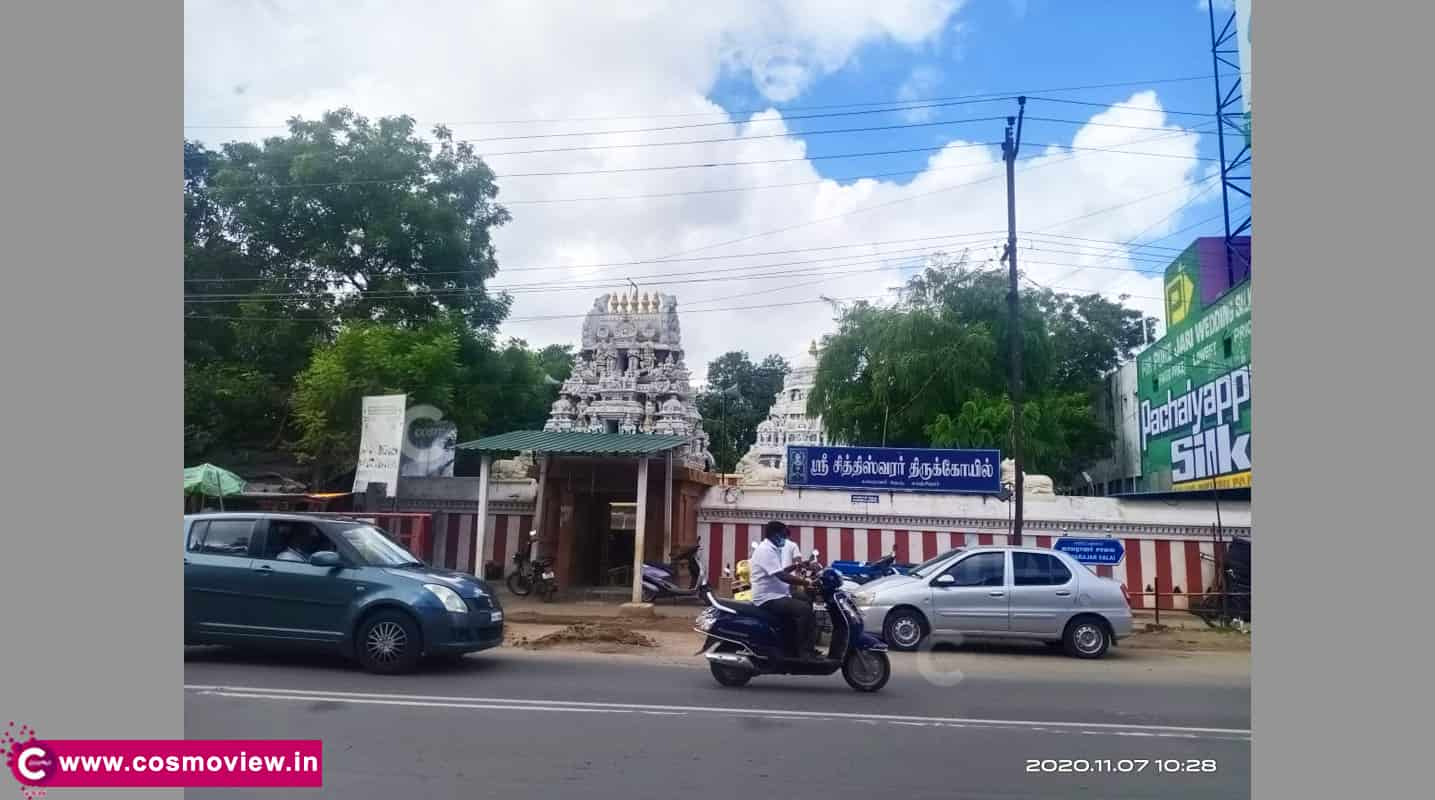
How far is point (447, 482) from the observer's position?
18.2 metres

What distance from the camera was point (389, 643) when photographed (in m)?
8.16

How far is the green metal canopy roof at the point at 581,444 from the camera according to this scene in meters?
15.2

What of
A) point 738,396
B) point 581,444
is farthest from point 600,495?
point 738,396

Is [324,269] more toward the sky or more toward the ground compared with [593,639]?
more toward the sky

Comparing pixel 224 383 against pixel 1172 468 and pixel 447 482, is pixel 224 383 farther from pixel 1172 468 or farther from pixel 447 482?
pixel 1172 468

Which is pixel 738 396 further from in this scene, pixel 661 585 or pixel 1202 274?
pixel 661 585

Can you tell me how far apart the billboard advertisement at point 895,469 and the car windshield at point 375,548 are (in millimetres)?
9689

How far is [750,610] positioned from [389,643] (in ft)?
10.9

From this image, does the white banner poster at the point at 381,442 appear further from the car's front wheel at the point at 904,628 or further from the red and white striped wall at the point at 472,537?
the car's front wheel at the point at 904,628

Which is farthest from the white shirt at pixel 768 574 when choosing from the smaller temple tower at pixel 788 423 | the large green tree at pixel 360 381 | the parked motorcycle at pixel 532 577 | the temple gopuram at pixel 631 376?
the smaller temple tower at pixel 788 423

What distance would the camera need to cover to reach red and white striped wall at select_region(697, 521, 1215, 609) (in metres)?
16.3

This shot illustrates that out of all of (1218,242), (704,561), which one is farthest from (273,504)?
(1218,242)

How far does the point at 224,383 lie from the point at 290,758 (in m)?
20.5

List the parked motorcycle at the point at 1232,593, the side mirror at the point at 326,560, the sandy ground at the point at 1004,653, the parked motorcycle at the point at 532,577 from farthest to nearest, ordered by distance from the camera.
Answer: the parked motorcycle at the point at 532,577, the parked motorcycle at the point at 1232,593, the sandy ground at the point at 1004,653, the side mirror at the point at 326,560
